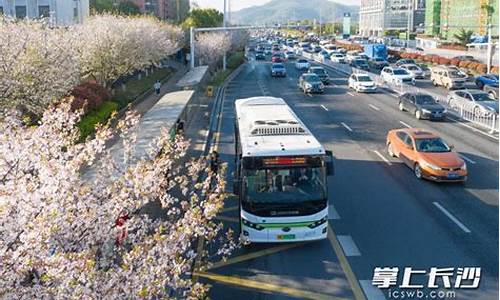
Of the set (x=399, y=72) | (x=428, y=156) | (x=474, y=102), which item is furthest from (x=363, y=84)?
(x=428, y=156)

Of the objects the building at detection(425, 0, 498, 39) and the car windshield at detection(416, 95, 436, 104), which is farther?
the building at detection(425, 0, 498, 39)

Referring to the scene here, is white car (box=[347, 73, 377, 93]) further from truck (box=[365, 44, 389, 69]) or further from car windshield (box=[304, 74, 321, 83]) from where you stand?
truck (box=[365, 44, 389, 69])

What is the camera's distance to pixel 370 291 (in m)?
11.3

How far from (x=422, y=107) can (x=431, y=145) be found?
12440 mm

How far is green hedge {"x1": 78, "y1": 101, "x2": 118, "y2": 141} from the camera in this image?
25919mm

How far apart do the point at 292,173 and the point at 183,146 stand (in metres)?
4.66

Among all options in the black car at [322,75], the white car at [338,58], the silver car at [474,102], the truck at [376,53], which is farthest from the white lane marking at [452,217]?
the white car at [338,58]

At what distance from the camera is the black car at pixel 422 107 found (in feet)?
101

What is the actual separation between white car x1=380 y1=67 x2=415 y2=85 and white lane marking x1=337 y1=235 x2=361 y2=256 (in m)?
35.8

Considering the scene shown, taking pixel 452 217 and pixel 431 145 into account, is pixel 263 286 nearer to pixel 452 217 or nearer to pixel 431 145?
pixel 452 217

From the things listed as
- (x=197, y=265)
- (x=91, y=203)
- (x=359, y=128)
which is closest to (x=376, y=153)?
(x=359, y=128)

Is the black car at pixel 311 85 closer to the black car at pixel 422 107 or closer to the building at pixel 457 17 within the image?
the black car at pixel 422 107

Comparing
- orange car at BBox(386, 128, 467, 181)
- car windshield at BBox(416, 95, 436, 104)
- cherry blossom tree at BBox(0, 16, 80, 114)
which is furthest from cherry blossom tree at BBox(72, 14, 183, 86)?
orange car at BBox(386, 128, 467, 181)

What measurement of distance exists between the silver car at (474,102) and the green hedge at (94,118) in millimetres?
20326
